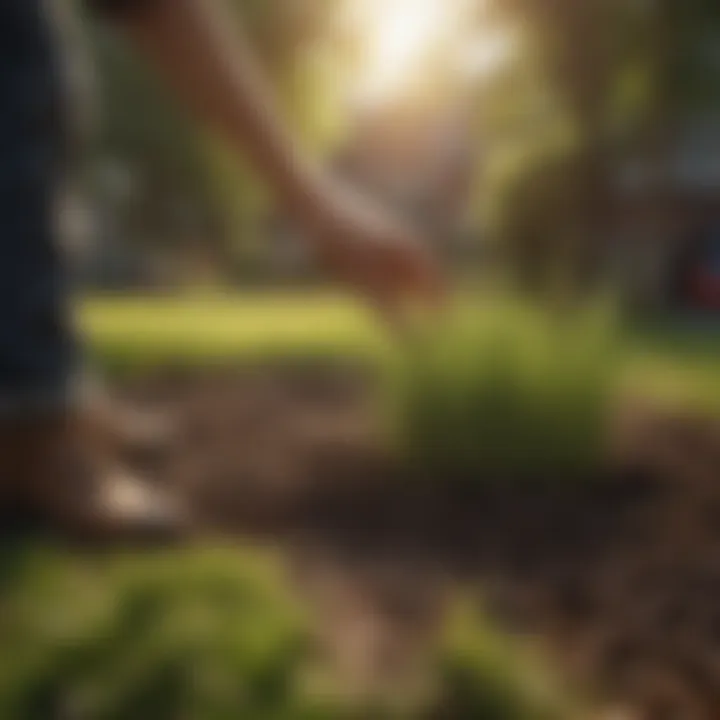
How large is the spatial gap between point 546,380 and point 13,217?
0.16m

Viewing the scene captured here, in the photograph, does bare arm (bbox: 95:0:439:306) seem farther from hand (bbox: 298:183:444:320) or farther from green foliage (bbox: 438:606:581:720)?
green foliage (bbox: 438:606:581:720)

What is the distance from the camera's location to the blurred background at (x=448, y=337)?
38 centimetres

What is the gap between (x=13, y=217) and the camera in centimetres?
38

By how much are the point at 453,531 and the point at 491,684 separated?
64 millimetres

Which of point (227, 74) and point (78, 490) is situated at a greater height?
point (227, 74)

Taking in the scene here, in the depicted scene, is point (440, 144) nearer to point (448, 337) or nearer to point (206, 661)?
point (448, 337)

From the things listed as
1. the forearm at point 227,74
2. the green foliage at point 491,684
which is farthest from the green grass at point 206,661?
the forearm at point 227,74

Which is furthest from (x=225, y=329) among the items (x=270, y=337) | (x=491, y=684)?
(x=491, y=684)

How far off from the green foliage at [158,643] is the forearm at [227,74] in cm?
11

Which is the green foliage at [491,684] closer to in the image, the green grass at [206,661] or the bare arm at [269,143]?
the green grass at [206,661]

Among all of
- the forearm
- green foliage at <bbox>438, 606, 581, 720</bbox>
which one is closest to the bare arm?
the forearm

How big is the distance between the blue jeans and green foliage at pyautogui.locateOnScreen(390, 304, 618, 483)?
100 mm

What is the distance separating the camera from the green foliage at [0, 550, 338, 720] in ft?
1.12

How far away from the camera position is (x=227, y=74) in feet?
1.31
